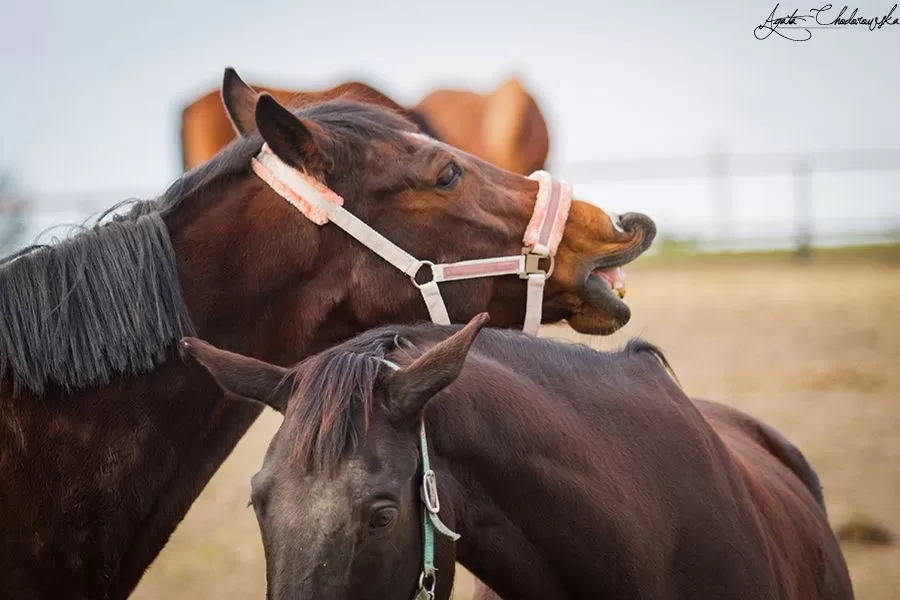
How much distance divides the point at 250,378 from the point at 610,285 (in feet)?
4.47

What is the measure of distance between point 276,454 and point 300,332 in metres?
0.86

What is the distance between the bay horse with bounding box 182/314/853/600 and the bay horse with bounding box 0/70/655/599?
1.17 feet

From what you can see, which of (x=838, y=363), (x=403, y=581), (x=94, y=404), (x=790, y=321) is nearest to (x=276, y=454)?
(x=403, y=581)

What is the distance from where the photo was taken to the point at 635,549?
8.46ft

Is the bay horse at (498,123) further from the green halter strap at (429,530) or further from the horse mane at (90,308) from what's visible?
the green halter strap at (429,530)

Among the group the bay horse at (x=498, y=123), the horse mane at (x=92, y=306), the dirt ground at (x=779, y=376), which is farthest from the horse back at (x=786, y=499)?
the bay horse at (x=498, y=123)

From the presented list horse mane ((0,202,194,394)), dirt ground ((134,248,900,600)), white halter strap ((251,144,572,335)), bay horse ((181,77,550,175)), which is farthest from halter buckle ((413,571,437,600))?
bay horse ((181,77,550,175))

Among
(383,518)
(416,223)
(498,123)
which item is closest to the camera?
(383,518)

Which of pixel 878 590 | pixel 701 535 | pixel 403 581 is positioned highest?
pixel 403 581

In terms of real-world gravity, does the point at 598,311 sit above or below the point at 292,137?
below

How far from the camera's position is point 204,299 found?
9.75 ft

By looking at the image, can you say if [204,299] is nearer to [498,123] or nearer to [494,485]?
[494,485]

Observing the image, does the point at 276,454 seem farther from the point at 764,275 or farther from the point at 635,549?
the point at 764,275

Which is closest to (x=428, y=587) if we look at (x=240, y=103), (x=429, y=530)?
(x=429, y=530)
